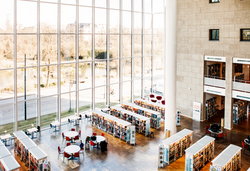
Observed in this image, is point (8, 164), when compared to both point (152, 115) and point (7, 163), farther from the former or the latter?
point (152, 115)

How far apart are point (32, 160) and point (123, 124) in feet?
18.6

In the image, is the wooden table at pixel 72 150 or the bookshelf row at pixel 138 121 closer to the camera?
the wooden table at pixel 72 150

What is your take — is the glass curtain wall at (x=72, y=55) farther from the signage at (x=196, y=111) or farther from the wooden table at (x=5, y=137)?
the signage at (x=196, y=111)

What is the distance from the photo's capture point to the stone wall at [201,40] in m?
15.8

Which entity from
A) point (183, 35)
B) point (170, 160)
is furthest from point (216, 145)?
point (183, 35)

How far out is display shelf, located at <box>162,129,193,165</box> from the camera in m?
12.0

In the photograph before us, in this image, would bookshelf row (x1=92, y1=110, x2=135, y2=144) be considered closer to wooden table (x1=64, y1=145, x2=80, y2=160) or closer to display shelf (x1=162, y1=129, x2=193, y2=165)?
display shelf (x1=162, y1=129, x2=193, y2=165)

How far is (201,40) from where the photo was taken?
58.9 ft

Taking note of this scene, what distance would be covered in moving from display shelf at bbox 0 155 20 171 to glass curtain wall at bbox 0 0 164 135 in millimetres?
5026

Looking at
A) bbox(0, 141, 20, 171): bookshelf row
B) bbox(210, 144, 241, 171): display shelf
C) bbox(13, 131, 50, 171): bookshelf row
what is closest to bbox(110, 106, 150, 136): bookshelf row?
bbox(210, 144, 241, 171): display shelf

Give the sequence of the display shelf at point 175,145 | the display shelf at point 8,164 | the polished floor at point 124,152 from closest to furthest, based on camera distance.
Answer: the display shelf at point 8,164, the polished floor at point 124,152, the display shelf at point 175,145

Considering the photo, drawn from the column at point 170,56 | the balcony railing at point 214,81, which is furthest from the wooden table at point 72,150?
the balcony railing at point 214,81

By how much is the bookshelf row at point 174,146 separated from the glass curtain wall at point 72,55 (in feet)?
28.1

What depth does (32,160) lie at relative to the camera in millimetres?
10977
